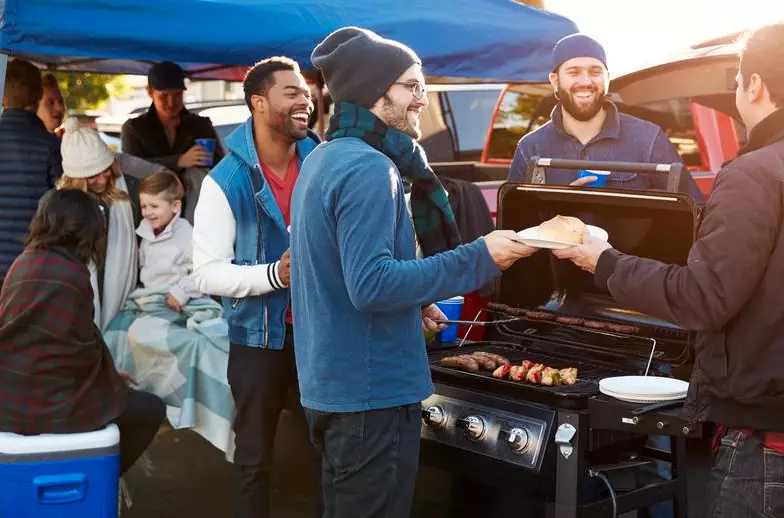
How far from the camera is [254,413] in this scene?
379 cm

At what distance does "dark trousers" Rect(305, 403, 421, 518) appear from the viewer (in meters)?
2.68

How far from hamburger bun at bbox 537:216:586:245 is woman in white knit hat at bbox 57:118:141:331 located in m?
2.56

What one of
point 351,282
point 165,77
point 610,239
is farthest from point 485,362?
point 165,77

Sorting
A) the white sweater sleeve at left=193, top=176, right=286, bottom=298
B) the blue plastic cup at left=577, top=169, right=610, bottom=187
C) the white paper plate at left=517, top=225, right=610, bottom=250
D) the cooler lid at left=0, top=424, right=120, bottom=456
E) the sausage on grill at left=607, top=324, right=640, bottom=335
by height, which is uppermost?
the blue plastic cup at left=577, top=169, right=610, bottom=187

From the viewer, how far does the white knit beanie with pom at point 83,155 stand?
4922 millimetres

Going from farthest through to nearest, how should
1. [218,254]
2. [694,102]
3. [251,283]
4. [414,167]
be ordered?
[694,102]
[218,254]
[251,283]
[414,167]

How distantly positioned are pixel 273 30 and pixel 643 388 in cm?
264

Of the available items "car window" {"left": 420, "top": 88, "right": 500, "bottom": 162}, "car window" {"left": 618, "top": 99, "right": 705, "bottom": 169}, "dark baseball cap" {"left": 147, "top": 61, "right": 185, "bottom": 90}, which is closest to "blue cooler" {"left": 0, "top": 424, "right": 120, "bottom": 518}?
"dark baseball cap" {"left": 147, "top": 61, "right": 185, "bottom": 90}

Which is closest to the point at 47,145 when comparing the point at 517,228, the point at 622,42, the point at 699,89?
the point at 517,228

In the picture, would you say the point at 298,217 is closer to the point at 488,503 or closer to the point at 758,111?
the point at 758,111

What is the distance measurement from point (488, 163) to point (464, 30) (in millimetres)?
2896

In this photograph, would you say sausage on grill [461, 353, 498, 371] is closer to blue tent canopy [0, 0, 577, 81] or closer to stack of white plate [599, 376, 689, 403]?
stack of white plate [599, 376, 689, 403]

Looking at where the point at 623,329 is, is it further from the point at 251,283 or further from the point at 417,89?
the point at 251,283

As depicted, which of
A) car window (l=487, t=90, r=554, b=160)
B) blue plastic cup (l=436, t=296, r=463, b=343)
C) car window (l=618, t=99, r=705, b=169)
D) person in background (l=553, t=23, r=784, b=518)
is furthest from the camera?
car window (l=487, t=90, r=554, b=160)
